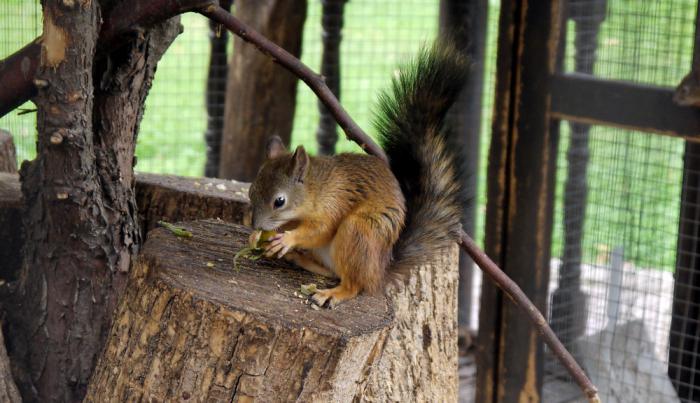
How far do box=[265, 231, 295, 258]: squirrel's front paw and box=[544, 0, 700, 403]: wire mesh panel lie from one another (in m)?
1.42

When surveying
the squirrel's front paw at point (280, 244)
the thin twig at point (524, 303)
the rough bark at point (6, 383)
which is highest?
the squirrel's front paw at point (280, 244)

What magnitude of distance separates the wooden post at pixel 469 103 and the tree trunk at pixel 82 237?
2.06 meters

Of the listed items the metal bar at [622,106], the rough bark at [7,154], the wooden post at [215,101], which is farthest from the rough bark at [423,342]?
the wooden post at [215,101]

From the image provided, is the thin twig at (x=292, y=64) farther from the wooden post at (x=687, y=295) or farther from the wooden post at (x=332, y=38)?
the wooden post at (x=332, y=38)

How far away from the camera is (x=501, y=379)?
352 cm

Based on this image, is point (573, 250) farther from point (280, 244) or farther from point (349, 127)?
point (280, 244)

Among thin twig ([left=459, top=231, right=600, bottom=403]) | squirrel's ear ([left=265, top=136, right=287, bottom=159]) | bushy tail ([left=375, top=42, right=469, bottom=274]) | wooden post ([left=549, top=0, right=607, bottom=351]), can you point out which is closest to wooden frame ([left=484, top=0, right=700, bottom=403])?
wooden post ([left=549, top=0, right=607, bottom=351])

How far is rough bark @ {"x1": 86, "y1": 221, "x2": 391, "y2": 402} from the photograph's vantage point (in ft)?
6.06

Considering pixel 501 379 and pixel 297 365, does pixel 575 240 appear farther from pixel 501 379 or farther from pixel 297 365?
pixel 297 365

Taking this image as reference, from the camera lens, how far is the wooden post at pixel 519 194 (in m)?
3.22

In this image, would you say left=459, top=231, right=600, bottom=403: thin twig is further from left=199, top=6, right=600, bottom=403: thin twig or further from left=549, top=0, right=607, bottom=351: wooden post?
left=549, top=0, right=607, bottom=351: wooden post

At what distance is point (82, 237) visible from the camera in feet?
8.10

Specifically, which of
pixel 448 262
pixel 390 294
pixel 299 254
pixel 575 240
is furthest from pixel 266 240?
pixel 575 240

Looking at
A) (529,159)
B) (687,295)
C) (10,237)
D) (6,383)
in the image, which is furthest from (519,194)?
(6,383)
